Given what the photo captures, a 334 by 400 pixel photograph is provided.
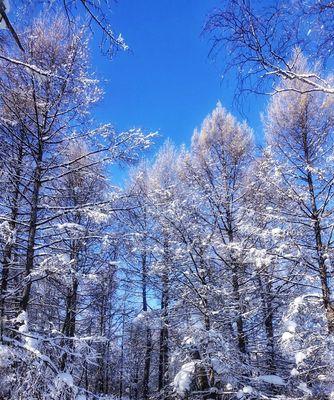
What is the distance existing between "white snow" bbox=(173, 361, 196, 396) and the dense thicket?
0.03 meters

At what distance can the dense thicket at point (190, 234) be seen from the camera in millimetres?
6098

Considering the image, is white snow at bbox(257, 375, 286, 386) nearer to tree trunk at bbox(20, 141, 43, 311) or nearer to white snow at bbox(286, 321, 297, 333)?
white snow at bbox(286, 321, 297, 333)

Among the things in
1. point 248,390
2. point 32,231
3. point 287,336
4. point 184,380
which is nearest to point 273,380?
point 248,390

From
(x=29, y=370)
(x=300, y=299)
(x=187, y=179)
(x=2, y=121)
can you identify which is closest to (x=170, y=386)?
(x=300, y=299)

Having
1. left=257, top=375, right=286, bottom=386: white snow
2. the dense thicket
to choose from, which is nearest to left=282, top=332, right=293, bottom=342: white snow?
the dense thicket

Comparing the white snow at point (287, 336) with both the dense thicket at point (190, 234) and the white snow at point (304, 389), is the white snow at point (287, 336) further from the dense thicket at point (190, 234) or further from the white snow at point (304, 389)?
the white snow at point (304, 389)

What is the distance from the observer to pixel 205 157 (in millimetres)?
10930

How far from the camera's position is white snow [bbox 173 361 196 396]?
24.6 ft

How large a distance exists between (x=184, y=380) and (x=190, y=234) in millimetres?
3975

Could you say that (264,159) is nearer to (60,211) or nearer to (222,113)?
(222,113)

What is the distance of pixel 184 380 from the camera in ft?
24.8

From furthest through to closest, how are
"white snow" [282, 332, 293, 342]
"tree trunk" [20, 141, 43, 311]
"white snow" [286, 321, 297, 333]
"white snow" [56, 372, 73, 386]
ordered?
1. "white snow" [286, 321, 297, 333]
2. "white snow" [282, 332, 293, 342]
3. "tree trunk" [20, 141, 43, 311]
4. "white snow" [56, 372, 73, 386]

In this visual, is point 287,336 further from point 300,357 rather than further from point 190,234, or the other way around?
point 190,234

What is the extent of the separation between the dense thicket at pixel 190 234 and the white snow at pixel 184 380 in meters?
0.03
